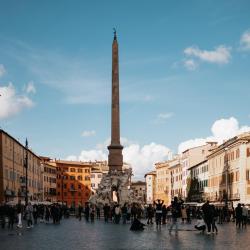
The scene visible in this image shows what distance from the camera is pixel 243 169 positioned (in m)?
69.8

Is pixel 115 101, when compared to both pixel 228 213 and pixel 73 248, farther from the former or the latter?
pixel 73 248

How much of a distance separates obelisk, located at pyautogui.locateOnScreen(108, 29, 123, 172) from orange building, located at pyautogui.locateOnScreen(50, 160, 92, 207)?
8252 centimetres

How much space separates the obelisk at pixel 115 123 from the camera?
5609 centimetres

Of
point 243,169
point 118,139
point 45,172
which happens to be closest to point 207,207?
point 118,139

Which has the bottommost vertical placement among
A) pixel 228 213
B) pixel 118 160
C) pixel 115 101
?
pixel 228 213

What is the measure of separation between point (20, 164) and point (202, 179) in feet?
98.8

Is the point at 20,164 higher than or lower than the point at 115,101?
lower

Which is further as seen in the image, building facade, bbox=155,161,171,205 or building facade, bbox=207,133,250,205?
building facade, bbox=155,161,171,205

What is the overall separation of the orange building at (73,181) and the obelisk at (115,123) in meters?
82.5

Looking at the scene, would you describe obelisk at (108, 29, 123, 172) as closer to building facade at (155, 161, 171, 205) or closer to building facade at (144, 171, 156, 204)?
building facade at (155, 161, 171, 205)

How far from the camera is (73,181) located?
145 m

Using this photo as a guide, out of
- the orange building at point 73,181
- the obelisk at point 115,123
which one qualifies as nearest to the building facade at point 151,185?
the orange building at point 73,181

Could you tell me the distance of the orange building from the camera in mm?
140750

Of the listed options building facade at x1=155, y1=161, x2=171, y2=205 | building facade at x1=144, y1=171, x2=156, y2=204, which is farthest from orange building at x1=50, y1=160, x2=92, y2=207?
building facade at x1=144, y1=171, x2=156, y2=204
